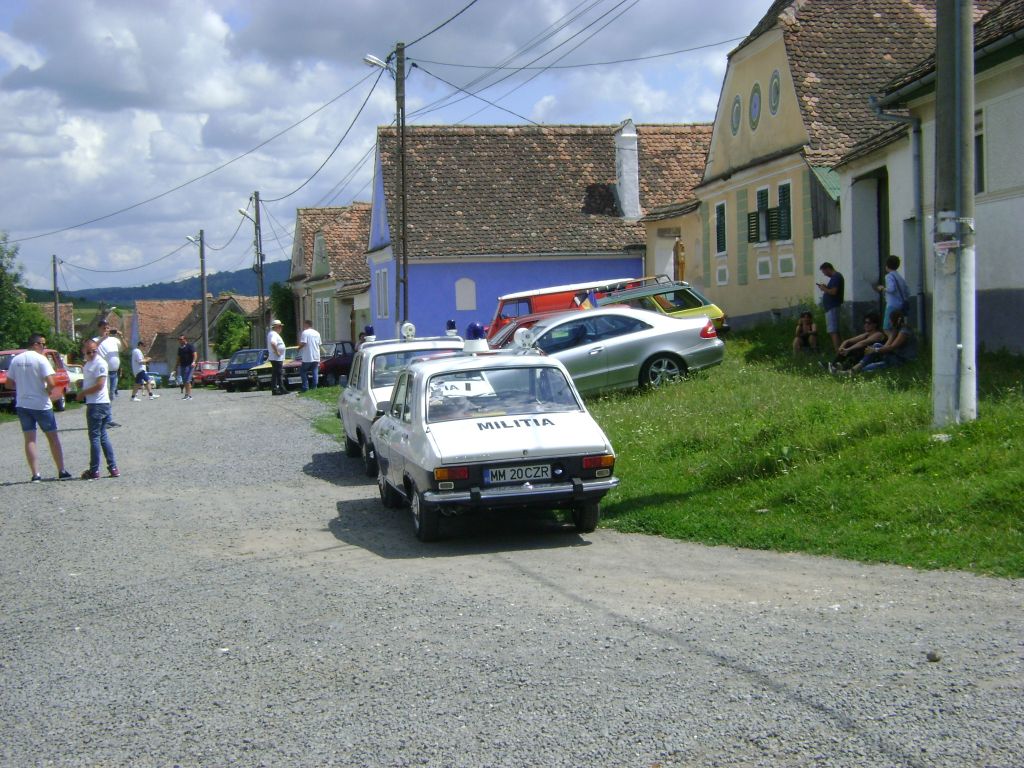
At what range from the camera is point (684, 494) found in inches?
435

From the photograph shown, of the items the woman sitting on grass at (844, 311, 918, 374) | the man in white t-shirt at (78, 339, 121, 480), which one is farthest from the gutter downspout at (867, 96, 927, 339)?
the man in white t-shirt at (78, 339, 121, 480)

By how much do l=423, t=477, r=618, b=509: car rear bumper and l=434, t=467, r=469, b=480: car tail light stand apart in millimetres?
114

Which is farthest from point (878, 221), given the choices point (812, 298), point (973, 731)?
point (973, 731)

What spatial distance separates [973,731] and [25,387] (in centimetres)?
1265

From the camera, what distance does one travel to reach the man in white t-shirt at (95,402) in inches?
570

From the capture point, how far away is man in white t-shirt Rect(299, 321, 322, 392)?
29062mm

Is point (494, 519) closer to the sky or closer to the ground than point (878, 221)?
closer to the ground

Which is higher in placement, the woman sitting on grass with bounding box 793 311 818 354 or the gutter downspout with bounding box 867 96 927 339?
the gutter downspout with bounding box 867 96 927 339

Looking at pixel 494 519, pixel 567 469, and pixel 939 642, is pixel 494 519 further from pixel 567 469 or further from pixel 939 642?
pixel 939 642

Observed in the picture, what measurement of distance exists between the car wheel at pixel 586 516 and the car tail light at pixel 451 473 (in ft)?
3.58

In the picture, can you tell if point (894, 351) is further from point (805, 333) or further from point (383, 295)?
point (383, 295)

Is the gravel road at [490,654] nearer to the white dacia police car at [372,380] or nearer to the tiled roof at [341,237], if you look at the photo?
the white dacia police car at [372,380]

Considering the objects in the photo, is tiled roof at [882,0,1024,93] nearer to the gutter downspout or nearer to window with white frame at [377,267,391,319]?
the gutter downspout

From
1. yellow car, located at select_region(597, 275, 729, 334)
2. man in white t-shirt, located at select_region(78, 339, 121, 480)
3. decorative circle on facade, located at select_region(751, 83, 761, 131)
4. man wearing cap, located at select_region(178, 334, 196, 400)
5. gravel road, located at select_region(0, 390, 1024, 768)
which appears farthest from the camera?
man wearing cap, located at select_region(178, 334, 196, 400)
